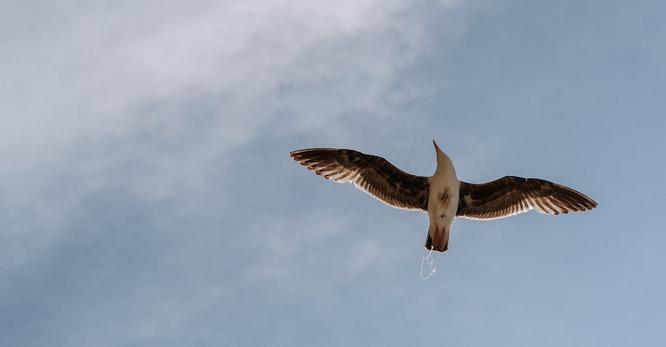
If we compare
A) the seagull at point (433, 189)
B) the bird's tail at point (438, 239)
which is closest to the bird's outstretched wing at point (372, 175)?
the seagull at point (433, 189)

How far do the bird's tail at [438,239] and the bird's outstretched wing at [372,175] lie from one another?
851 millimetres

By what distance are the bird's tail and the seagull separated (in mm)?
446

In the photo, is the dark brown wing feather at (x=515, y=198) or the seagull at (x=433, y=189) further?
the dark brown wing feather at (x=515, y=198)

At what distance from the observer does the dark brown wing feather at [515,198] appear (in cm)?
1848

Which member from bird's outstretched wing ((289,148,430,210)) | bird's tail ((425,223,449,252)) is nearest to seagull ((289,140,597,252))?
bird's outstretched wing ((289,148,430,210))

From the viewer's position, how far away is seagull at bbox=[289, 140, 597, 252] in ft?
60.2

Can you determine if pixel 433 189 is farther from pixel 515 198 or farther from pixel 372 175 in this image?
pixel 515 198

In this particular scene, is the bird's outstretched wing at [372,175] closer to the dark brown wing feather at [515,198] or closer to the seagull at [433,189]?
the seagull at [433,189]

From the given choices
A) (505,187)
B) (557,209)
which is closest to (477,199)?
(505,187)

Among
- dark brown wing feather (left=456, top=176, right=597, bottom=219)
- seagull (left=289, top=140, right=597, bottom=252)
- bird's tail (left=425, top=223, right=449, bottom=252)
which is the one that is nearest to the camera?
bird's tail (left=425, top=223, right=449, bottom=252)

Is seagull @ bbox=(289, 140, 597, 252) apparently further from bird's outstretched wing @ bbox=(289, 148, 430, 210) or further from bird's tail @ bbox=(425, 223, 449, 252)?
bird's tail @ bbox=(425, 223, 449, 252)

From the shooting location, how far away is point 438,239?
17.5 metres

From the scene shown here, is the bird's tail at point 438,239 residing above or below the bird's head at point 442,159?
below

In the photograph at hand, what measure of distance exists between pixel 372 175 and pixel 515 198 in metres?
3.39
